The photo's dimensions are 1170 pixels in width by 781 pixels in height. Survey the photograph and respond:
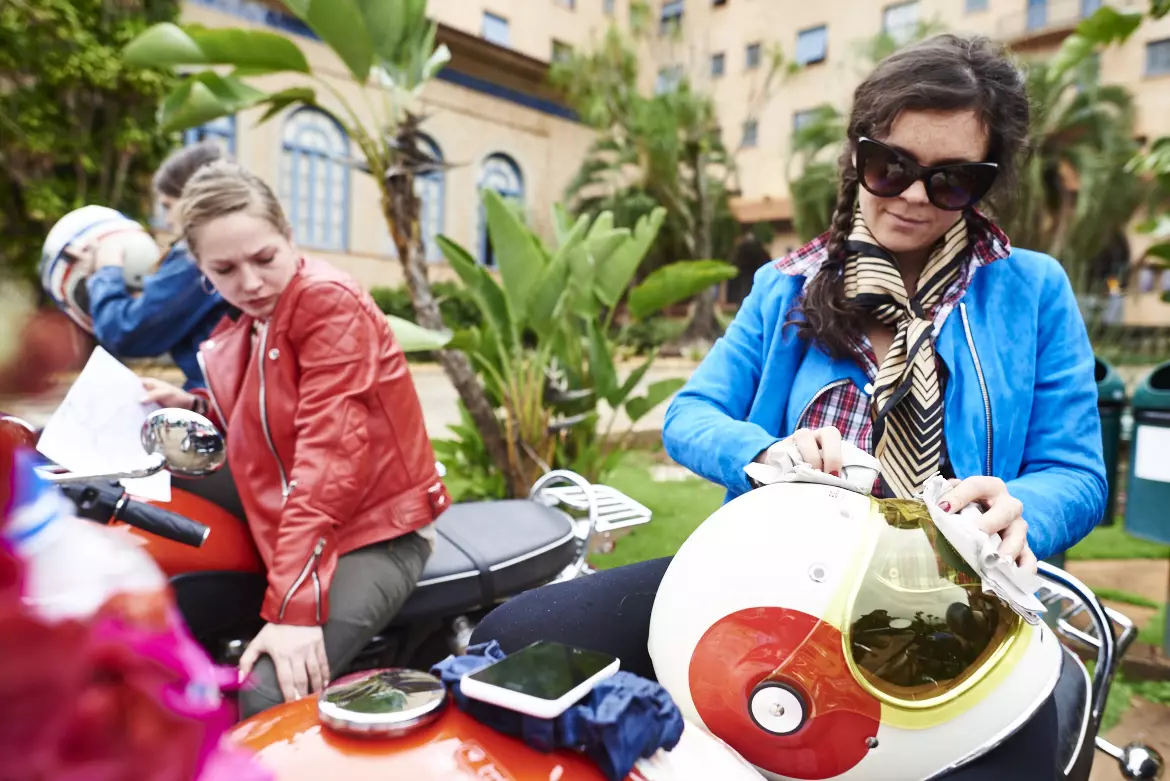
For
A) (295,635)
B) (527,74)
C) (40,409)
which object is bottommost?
(295,635)

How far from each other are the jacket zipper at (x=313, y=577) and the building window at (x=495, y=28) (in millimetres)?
19114

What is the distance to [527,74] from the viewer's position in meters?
17.3

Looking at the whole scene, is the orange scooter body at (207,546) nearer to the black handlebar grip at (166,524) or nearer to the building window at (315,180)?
the black handlebar grip at (166,524)

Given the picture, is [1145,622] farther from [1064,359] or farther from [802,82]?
[802,82]

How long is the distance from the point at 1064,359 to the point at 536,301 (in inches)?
89.9

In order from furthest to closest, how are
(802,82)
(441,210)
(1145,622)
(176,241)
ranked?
(802,82) → (441,210) → (1145,622) → (176,241)

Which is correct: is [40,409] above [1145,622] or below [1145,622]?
above

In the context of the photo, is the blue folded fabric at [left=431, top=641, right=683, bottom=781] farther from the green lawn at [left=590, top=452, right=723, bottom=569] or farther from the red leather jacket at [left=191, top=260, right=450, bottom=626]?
the green lawn at [left=590, top=452, right=723, bottom=569]

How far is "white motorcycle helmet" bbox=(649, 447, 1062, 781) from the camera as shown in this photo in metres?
0.82

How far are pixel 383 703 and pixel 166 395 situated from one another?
48.4 inches

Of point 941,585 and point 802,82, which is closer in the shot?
point 941,585

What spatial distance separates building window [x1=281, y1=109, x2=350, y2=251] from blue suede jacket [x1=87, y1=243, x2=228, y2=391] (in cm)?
1188

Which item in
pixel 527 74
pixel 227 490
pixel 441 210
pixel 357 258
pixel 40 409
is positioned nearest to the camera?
pixel 40 409

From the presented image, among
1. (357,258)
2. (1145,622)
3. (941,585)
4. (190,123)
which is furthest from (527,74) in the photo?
(941,585)
